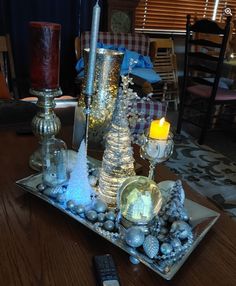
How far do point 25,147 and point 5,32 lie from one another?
168 cm

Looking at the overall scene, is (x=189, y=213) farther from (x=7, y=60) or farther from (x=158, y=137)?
(x=7, y=60)

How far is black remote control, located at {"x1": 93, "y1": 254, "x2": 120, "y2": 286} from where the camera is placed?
504 mm

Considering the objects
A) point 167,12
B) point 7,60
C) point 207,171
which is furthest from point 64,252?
point 167,12

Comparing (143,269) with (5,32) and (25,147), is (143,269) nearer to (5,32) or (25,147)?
(25,147)

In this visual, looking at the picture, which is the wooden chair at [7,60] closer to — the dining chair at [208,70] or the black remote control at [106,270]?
the dining chair at [208,70]

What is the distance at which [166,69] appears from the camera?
302 centimetres

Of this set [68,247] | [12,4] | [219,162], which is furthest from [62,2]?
[68,247]

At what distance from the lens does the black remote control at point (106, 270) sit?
50 cm

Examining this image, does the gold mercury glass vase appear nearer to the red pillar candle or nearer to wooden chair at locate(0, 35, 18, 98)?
the red pillar candle

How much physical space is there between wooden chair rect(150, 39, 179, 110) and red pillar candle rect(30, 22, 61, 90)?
2.30m

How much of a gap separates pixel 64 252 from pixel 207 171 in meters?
1.49

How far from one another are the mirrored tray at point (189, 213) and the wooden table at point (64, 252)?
1 cm

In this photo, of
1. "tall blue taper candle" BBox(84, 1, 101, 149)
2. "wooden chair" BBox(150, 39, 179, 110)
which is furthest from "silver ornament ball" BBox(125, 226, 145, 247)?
"wooden chair" BBox(150, 39, 179, 110)

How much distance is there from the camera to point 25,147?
0.96 meters
